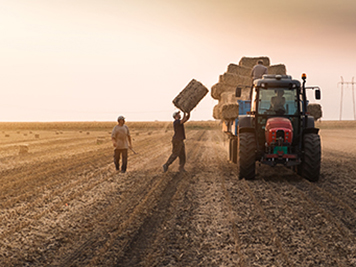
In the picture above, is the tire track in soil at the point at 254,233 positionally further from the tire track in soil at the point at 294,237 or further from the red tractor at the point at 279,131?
the red tractor at the point at 279,131

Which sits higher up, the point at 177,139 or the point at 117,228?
the point at 177,139

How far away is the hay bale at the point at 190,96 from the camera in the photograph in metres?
13.9

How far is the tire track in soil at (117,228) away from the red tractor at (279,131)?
9.35ft

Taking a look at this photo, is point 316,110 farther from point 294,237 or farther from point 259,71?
point 294,237

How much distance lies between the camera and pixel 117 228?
6383mm

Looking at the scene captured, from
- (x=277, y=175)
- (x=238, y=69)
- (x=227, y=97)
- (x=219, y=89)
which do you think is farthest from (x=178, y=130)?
(x=238, y=69)

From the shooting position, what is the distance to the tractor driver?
10.8 meters

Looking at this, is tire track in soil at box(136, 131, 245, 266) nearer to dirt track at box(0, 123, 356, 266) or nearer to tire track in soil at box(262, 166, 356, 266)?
dirt track at box(0, 123, 356, 266)

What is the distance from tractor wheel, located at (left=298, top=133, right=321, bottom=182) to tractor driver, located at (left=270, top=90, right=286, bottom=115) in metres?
1.07

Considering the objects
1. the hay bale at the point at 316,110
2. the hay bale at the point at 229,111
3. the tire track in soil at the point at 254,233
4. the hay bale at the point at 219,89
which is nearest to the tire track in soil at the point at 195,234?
the tire track in soil at the point at 254,233

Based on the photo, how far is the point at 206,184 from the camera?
33.9ft

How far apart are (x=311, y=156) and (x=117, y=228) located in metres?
6.30

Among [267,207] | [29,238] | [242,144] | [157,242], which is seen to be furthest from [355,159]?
[29,238]

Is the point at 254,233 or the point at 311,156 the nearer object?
the point at 254,233
